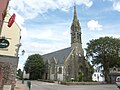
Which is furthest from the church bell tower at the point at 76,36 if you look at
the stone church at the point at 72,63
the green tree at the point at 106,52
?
the green tree at the point at 106,52

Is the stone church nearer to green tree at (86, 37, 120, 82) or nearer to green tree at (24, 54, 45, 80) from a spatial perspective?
green tree at (24, 54, 45, 80)

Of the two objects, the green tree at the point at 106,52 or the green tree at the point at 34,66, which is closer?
→ the green tree at the point at 106,52

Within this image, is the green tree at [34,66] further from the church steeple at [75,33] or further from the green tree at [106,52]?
the green tree at [106,52]

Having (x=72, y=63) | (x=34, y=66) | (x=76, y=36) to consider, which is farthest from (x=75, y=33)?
(x=34, y=66)

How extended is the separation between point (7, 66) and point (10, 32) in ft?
22.1

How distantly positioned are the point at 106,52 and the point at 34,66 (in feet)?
85.0

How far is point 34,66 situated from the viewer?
73438 mm

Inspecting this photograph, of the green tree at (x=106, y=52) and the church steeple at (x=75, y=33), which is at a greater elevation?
the church steeple at (x=75, y=33)

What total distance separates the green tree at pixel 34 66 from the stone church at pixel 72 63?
4.49m

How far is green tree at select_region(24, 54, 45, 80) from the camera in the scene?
2889 inches

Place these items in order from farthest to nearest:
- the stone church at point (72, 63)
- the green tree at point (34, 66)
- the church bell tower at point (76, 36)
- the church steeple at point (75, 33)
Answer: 1. the church steeple at point (75, 33)
2. the church bell tower at point (76, 36)
3. the green tree at point (34, 66)
4. the stone church at point (72, 63)

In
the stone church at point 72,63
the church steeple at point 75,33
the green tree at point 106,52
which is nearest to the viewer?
the green tree at point 106,52

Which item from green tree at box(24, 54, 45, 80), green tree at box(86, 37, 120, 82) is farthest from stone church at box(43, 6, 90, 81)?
green tree at box(86, 37, 120, 82)

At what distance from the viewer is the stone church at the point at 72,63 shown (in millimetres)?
71125
